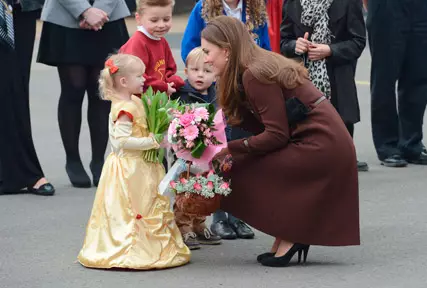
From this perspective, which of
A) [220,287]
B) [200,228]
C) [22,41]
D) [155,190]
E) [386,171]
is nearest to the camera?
[220,287]

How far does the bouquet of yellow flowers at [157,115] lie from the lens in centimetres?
639

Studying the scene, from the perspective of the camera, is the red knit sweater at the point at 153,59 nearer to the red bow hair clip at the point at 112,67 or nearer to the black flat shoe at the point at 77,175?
the red bow hair clip at the point at 112,67

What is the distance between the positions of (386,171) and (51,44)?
2933 millimetres

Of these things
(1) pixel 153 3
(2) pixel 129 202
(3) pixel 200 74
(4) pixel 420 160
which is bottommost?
(4) pixel 420 160

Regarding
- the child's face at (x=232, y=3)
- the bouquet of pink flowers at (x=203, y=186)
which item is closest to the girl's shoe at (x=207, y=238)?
the bouquet of pink flowers at (x=203, y=186)

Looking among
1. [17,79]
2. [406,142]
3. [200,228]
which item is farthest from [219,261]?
[406,142]

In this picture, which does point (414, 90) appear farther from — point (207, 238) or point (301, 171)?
point (301, 171)

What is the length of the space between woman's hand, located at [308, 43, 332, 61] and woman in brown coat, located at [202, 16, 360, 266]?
6.07ft

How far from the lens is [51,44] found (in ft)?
28.0

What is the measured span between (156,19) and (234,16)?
62 centimetres

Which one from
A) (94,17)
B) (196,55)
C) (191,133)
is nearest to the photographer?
(191,133)

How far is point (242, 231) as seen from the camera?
23.4 feet

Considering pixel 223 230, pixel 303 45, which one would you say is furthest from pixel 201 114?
pixel 303 45

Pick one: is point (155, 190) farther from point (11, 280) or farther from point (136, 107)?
point (11, 280)
